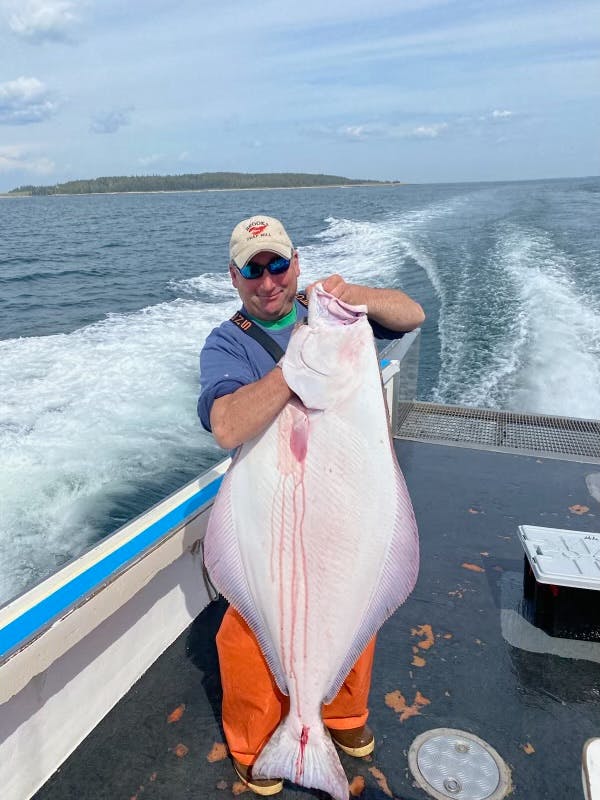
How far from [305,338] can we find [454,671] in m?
1.70

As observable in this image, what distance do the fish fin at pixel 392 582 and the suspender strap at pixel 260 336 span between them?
0.56 m

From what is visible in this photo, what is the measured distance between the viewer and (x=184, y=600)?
2.80 metres

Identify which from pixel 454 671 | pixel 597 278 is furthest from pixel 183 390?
pixel 597 278

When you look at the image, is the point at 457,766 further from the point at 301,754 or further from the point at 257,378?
the point at 257,378

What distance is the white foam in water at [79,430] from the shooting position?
505 cm

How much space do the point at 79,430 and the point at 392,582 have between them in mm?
5554

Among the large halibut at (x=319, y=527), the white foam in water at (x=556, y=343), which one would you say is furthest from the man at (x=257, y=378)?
the white foam in water at (x=556, y=343)

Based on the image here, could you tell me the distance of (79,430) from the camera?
21.9ft

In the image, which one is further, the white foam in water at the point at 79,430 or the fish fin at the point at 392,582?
the white foam in water at the point at 79,430

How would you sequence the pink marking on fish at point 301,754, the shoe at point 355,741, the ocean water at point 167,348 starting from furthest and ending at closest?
the ocean water at point 167,348
the shoe at point 355,741
the pink marking on fish at point 301,754

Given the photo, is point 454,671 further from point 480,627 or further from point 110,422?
point 110,422

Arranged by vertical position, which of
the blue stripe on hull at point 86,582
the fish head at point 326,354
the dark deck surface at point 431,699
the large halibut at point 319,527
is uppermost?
the fish head at point 326,354

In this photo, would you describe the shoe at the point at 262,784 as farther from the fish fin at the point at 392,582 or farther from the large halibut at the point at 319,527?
the fish fin at the point at 392,582

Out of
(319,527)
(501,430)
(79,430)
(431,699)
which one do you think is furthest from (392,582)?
(79,430)
